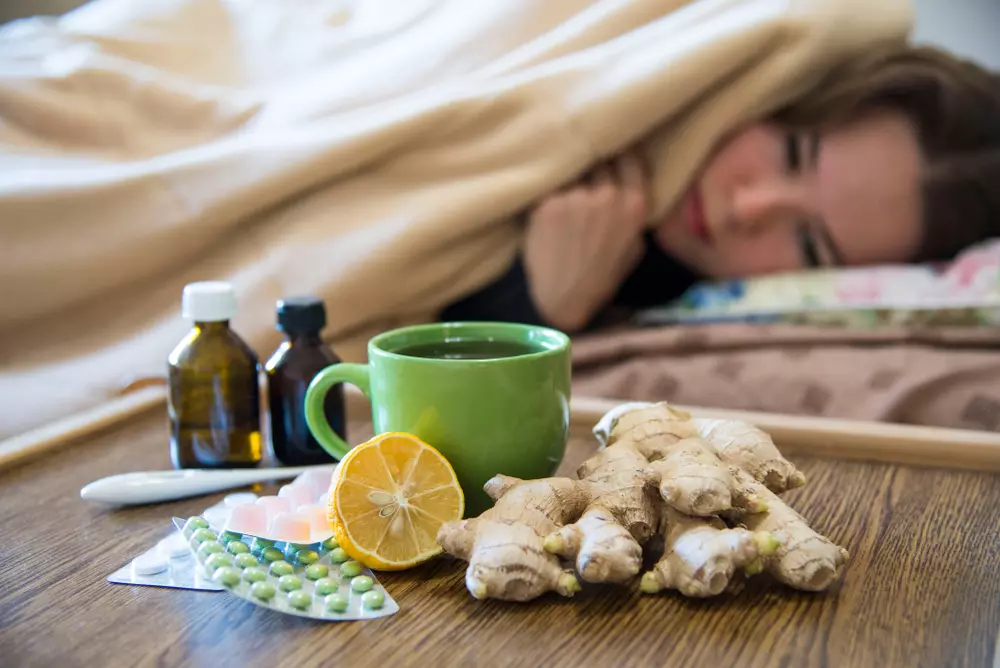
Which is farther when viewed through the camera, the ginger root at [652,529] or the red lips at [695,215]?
the red lips at [695,215]

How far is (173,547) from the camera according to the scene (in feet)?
1.35

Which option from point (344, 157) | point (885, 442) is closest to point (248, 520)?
point (885, 442)

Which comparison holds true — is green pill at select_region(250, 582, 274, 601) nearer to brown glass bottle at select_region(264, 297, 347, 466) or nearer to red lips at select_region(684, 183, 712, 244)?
brown glass bottle at select_region(264, 297, 347, 466)

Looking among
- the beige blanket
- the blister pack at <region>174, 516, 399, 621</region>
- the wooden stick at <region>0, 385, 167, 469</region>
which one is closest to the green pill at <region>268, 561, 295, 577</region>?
the blister pack at <region>174, 516, 399, 621</region>

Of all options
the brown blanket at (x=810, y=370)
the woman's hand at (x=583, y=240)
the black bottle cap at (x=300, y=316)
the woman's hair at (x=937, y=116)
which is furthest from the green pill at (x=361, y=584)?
the woman's hair at (x=937, y=116)

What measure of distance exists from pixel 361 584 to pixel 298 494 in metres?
0.11

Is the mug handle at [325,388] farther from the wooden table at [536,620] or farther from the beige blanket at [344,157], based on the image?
the beige blanket at [344,157]

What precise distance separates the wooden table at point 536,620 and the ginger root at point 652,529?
0.5 inches

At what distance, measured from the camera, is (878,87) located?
0.92 m

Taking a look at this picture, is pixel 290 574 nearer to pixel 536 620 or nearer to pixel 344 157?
pixel 536 620

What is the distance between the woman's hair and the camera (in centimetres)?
93

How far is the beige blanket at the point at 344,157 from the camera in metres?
0.82

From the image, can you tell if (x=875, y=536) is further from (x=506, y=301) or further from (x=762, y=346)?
(x=506, y=301)

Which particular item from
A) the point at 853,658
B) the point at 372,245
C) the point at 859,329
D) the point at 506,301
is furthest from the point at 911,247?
the point at 853,658
